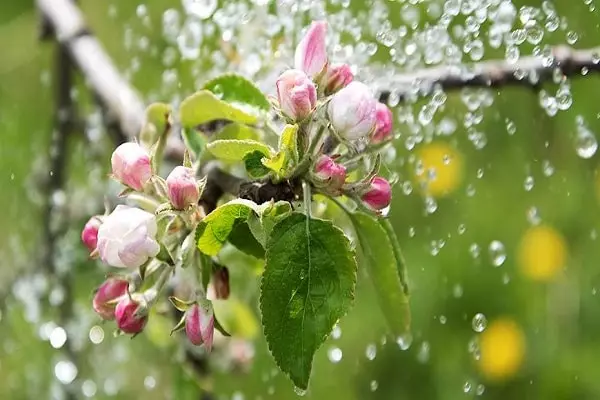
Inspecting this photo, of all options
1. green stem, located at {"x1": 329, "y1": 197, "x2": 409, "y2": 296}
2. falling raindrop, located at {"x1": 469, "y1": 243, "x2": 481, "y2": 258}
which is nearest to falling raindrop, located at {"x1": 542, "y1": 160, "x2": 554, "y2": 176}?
falling raindrop, located at {"x1": 469, "y1": 243, "x2": 481, "y2": 258}

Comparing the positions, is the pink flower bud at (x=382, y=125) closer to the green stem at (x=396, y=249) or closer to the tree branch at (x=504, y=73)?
the green stem at (x=396, y=249)

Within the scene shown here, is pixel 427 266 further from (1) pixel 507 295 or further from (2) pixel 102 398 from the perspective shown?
(2) pixel 102 398

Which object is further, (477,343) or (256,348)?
(477,343)

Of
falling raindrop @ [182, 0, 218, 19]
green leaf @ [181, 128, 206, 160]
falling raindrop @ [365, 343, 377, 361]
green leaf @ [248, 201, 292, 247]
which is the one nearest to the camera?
green leaf @ [248, 201, 292, 247]

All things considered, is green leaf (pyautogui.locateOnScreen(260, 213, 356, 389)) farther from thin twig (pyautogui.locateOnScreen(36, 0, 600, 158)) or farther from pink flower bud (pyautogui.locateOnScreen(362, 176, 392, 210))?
thin twig (pyautogui.locateOnScreen(36, 0, 600, 158))

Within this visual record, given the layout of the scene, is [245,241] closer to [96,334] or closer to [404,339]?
[404,339]

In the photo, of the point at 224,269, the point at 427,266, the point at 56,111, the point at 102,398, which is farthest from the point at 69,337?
the point at 224,269
